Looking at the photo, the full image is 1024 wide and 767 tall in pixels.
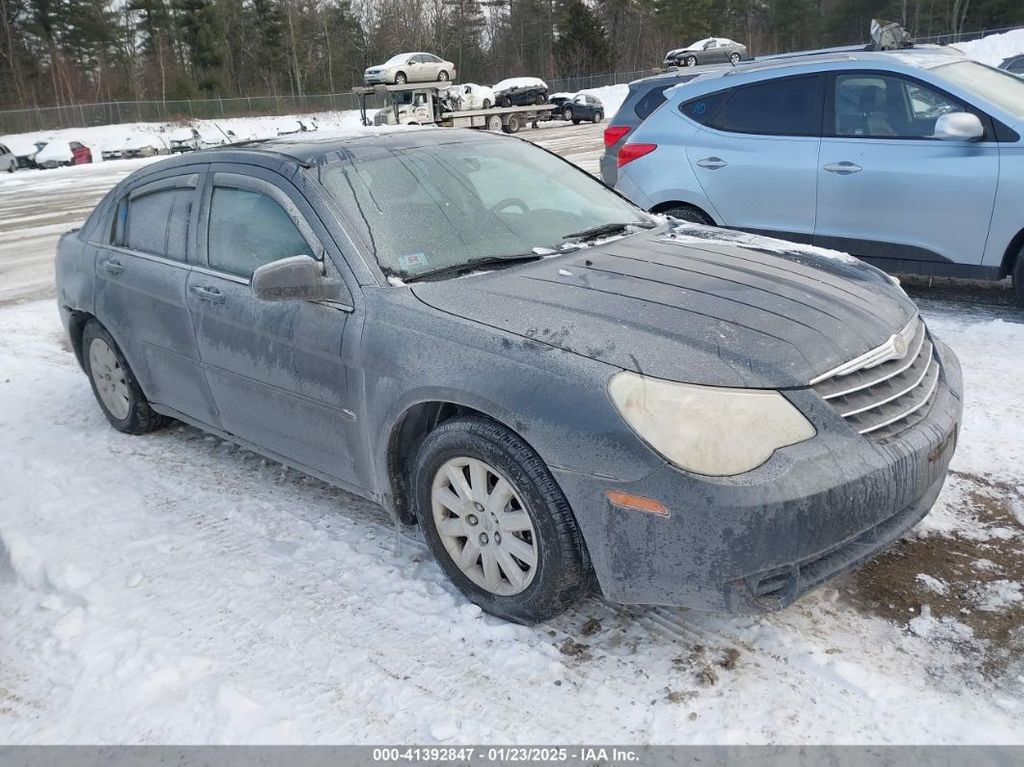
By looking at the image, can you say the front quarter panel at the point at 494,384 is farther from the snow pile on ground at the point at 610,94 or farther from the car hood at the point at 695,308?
the snow pile on ground at the point at 610,94

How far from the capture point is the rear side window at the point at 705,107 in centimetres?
687

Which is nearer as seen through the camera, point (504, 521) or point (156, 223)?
point (504, 521)

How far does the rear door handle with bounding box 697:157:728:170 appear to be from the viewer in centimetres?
673

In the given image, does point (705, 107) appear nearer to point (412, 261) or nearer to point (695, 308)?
point (412, 261)

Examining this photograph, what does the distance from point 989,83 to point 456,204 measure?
453 cm

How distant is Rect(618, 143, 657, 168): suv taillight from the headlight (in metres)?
4.90

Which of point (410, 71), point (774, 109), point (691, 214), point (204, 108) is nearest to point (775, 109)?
point (774, 109)

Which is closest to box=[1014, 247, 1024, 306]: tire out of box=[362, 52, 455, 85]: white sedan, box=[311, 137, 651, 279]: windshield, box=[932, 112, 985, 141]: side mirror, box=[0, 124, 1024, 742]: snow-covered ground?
box=[932, 112, 985, 141]: side mirror

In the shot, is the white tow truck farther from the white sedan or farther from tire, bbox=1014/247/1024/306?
tire, bbox=1014/247/1024/306

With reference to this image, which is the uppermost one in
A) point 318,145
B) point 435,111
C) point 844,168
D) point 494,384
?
point 435,111

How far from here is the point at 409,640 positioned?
3004mm

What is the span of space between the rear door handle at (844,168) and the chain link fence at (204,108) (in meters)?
44.9

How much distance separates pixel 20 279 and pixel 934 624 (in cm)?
1023

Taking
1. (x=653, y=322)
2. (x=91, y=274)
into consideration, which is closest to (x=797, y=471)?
(x=653, y=322)
